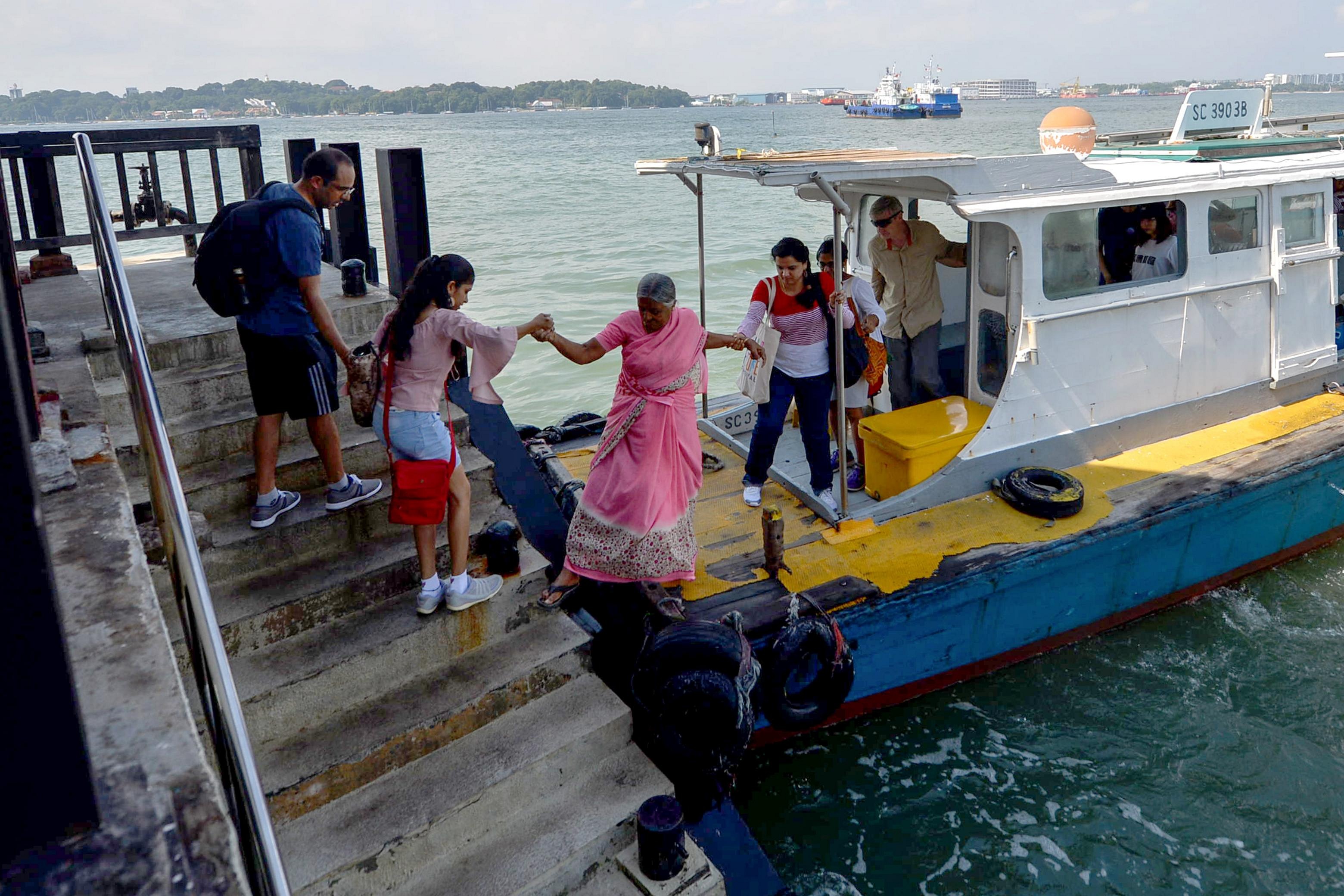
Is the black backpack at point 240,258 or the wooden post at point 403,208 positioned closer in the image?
the black backpack at point 240,258

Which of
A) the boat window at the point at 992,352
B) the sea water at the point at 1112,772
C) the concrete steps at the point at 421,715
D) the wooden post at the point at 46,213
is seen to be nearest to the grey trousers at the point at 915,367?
the boat window at the point at 992,352

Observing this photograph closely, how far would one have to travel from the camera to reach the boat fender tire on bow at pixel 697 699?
4266mm

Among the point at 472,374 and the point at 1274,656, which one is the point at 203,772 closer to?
the point at 472,374

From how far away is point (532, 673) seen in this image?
4312mm

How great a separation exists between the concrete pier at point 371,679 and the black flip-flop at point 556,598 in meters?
0.05

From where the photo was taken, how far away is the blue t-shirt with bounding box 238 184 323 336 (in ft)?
13.7

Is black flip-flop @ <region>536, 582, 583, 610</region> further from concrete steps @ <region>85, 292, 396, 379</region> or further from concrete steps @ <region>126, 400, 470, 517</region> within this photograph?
concrete steps @ <region>85, 292, 396, 379</region>

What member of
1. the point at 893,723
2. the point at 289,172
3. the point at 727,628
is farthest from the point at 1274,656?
the point at 289,172

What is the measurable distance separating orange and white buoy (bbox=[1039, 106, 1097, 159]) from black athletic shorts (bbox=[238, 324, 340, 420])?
6.23 metres

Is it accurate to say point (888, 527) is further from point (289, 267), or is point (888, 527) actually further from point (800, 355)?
point (289, 267)

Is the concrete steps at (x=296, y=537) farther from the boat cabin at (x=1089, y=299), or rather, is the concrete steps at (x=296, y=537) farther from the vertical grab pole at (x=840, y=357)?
the boat cabin at (x=1089, y=299)

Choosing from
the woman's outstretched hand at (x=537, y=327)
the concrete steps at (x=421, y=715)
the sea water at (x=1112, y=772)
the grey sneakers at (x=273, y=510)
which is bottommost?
the sea water at (x=1112, y=772)

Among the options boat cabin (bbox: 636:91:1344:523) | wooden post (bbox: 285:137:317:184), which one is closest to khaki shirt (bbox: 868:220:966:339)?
boat cabin (bbox: 636:91:1344:523)

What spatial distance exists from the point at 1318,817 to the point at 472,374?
4.96 metres
